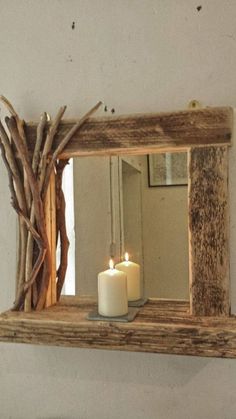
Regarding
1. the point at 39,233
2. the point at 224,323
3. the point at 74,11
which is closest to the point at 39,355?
the point at 39,233

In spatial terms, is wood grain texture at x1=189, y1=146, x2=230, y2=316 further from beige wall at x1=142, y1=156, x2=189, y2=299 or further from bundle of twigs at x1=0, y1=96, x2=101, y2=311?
bundle of twigs at x1=0, y1=96, x2=101, y2=311

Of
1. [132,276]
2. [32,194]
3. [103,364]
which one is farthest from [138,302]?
[32,194]

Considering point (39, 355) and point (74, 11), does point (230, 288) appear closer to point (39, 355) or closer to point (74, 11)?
point (39, 355)

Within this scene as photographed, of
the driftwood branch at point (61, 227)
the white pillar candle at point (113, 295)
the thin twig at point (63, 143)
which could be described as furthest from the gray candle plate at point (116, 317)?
the thin twig at point (63, 143)

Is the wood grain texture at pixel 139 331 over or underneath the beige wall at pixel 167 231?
underneath

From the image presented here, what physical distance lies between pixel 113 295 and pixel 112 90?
35cm

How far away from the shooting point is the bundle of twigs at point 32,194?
0.61 meters

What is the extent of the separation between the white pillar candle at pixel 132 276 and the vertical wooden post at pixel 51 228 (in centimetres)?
12

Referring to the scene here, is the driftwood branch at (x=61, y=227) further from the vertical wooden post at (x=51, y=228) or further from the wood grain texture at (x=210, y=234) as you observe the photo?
the wood grain texture at (x=210, y=234)

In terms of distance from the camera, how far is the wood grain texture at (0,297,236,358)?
499mm

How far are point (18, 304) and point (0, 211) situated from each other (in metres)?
0.20

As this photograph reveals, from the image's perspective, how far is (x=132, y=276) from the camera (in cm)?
62

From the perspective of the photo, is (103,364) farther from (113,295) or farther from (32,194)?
(32,194)

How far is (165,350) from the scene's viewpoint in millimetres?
511
